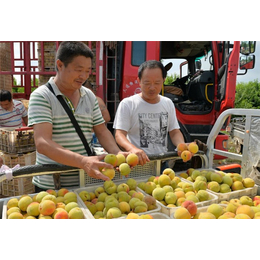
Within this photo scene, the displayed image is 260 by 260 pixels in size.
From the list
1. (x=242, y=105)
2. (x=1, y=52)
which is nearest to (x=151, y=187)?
(x=1, y=52)

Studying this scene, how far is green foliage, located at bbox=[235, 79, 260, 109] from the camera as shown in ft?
76.5

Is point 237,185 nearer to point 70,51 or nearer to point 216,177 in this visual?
point 216,177

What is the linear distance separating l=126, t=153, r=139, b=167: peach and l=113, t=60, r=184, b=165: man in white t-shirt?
0.48 metres

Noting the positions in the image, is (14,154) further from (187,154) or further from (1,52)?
(1,52)

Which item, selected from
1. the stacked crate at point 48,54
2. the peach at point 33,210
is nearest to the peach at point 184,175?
the peach at point 33,210

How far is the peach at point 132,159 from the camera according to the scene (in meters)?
1.87

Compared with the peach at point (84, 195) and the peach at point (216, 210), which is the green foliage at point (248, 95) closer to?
the peach at point (216, 210)

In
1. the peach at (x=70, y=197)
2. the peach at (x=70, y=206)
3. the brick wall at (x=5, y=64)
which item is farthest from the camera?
the brick wall at (x=5, y=64)

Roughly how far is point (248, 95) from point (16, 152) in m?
25.2

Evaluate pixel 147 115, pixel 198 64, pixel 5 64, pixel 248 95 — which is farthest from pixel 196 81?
pixel 248 95

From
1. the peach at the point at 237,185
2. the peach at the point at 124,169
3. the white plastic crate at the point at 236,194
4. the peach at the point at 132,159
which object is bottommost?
the white plastic crate at the point at 236,194

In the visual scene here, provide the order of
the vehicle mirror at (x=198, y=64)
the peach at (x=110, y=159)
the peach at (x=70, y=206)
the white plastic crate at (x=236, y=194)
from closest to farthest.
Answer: the peach at (x=70, y=206) < the peach at (x=110, y=159) < the white plastic crate at (x=236, y=194) < the vehicle mirror at (x=198, y=64)

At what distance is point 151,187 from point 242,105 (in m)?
23.5

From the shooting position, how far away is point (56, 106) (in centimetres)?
184
